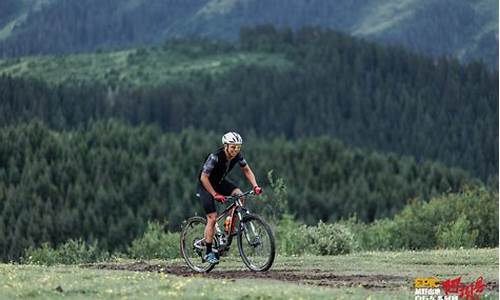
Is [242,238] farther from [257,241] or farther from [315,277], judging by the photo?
[315,277]

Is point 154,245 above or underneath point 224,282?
underneath

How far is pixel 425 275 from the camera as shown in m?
27.5

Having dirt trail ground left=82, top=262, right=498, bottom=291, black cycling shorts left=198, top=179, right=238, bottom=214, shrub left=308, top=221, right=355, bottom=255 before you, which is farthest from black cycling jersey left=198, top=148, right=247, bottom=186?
shrub left=308, top=221, right=355, bottom=255

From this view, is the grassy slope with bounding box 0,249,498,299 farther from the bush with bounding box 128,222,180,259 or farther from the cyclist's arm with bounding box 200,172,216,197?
the bush with bounding box 128,222,180,259

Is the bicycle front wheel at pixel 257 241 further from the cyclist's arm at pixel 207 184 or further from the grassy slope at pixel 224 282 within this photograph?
the grassy slope at pixel 224 282

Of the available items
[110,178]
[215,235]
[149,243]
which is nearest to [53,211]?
[110,178]

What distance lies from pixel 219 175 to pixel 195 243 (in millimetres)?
2161

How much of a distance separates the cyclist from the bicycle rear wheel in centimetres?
66

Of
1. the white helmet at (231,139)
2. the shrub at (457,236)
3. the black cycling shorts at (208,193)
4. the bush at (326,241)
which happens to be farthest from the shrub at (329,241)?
the shrub at (457,236)

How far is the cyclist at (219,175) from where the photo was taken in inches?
1063

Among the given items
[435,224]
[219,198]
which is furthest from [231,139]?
[435,224]

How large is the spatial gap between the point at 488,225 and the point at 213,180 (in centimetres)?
8629

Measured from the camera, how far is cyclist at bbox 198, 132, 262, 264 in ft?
88.6

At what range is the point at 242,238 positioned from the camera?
27.8m
